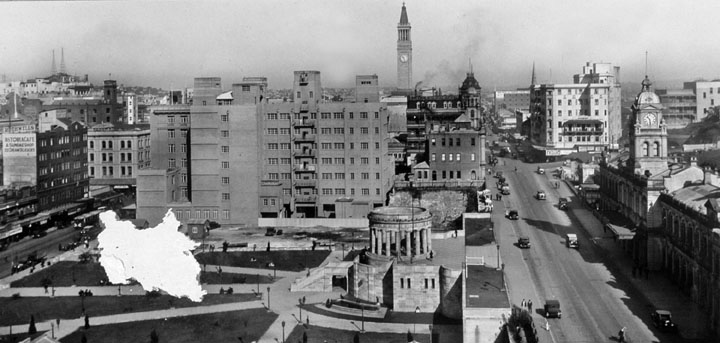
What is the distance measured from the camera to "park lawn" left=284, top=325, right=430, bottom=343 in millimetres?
59781

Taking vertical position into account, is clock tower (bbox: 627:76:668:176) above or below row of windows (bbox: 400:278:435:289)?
above

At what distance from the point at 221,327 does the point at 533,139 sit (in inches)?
5609

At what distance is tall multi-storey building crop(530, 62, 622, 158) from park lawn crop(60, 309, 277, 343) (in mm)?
116805

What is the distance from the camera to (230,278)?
79000 millimetres

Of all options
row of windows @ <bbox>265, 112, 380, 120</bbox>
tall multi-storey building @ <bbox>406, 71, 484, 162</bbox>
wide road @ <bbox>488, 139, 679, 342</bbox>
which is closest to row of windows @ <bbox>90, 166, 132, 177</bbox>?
row of windows @ <bbox>265, 112, 380, 120</bbox>

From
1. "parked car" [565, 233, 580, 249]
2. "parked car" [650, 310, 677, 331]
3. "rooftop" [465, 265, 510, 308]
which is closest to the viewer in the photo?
"parked car" [650, 310, 677, 331]

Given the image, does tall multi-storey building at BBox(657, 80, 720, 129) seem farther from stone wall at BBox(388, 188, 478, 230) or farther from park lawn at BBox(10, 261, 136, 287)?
park lawn at BBox(10, 261, 136, 287)

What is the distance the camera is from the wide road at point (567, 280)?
5778 centimetres

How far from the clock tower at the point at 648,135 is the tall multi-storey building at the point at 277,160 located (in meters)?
38.2

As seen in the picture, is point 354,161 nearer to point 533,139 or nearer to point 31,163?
point 31,163

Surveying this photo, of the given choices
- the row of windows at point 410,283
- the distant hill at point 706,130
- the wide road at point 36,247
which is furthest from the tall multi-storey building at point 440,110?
the row of windows at point 410,283

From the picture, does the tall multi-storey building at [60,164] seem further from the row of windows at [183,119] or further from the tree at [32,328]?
the tree at [32,328]

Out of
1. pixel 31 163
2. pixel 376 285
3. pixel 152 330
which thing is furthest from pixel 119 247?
pixel 31 163

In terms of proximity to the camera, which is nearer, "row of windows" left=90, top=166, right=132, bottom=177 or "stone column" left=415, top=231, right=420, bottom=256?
"stone column" left=415, top=231, right=420, bottom=256
